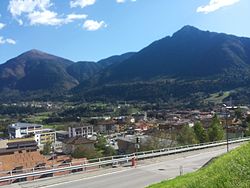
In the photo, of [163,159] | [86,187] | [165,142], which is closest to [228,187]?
[86,187]

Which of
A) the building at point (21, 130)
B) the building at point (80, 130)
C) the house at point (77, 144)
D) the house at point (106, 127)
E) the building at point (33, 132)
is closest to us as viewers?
the house at point (77, 144)

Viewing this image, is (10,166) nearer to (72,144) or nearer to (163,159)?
(163,159)

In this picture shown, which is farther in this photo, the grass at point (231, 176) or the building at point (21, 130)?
the building at point (21, 130)

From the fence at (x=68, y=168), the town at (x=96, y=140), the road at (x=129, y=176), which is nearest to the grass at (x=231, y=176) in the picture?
the road at (x=129, y=176)

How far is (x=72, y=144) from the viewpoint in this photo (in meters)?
88.6

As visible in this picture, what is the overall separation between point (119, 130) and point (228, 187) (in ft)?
461

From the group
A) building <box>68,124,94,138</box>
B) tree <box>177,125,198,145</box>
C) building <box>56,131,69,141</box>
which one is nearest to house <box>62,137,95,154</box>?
tree <box>177,125,198,145</box>

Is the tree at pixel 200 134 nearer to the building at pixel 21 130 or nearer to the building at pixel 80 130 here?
the building at pixel 80 130

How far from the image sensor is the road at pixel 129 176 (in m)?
24.4

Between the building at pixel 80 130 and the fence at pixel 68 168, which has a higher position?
the fence at pixel 68 168

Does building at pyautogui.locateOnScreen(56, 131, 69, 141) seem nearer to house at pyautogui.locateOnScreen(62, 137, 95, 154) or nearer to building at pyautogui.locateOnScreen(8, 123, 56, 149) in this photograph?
building at pyautogui.locateOnScreen(8, 123, 56, 149)

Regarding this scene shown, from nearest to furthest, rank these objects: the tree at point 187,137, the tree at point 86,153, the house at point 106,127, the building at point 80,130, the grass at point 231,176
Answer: the grass at point 231,176 → the tree at point 187,137 → the tree at point 86,153 → the building at point 80,130 → the house at point 106,127

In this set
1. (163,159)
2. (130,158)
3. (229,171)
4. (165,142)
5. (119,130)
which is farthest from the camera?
(119,130)

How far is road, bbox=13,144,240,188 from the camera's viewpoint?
24.4m
